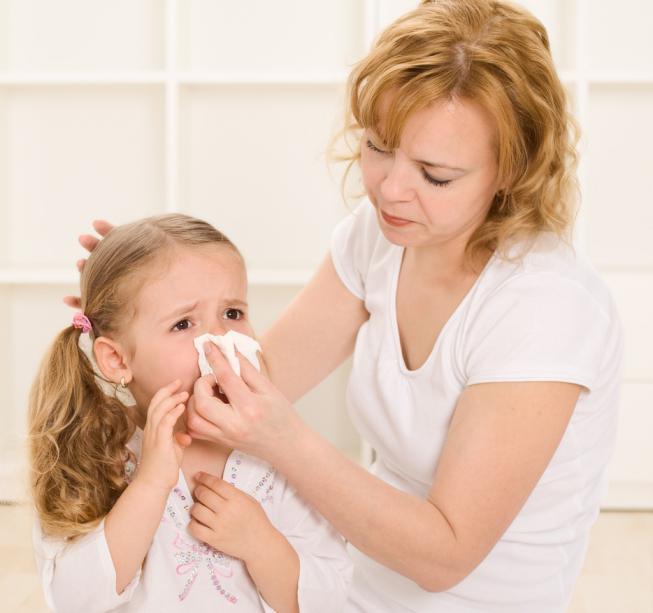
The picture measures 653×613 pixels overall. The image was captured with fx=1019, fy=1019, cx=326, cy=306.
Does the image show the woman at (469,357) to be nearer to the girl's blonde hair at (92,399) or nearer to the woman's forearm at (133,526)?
the woman's forearm at (133,526)

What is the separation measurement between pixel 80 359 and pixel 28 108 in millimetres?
2185

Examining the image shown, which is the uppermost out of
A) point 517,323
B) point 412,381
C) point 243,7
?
point 243,7

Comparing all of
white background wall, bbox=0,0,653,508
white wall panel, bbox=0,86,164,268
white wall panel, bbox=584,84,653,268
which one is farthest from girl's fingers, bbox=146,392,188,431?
white wall panel, bbox=584,84,653,268

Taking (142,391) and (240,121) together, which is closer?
(142,391)

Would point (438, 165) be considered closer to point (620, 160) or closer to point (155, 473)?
point (155, 473)

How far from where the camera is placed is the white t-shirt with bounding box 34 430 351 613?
55.2 inches

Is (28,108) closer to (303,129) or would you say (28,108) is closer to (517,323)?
(303,129)

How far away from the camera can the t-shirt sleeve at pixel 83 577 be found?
4.55 feet

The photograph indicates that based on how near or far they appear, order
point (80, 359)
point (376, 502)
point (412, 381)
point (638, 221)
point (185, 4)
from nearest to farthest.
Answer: point (376, 502)
point (80, 359)
point (412, 381)
point (185, 4)
point (638, 221)

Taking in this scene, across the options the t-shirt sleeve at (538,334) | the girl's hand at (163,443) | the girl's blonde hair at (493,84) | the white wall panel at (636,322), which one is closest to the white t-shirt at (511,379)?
the t-shirt sleeve at (538,334)

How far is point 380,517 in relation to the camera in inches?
56.5

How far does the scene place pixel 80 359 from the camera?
5.13ft


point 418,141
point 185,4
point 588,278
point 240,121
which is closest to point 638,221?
point 240,121

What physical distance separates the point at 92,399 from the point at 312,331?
1.60ft
